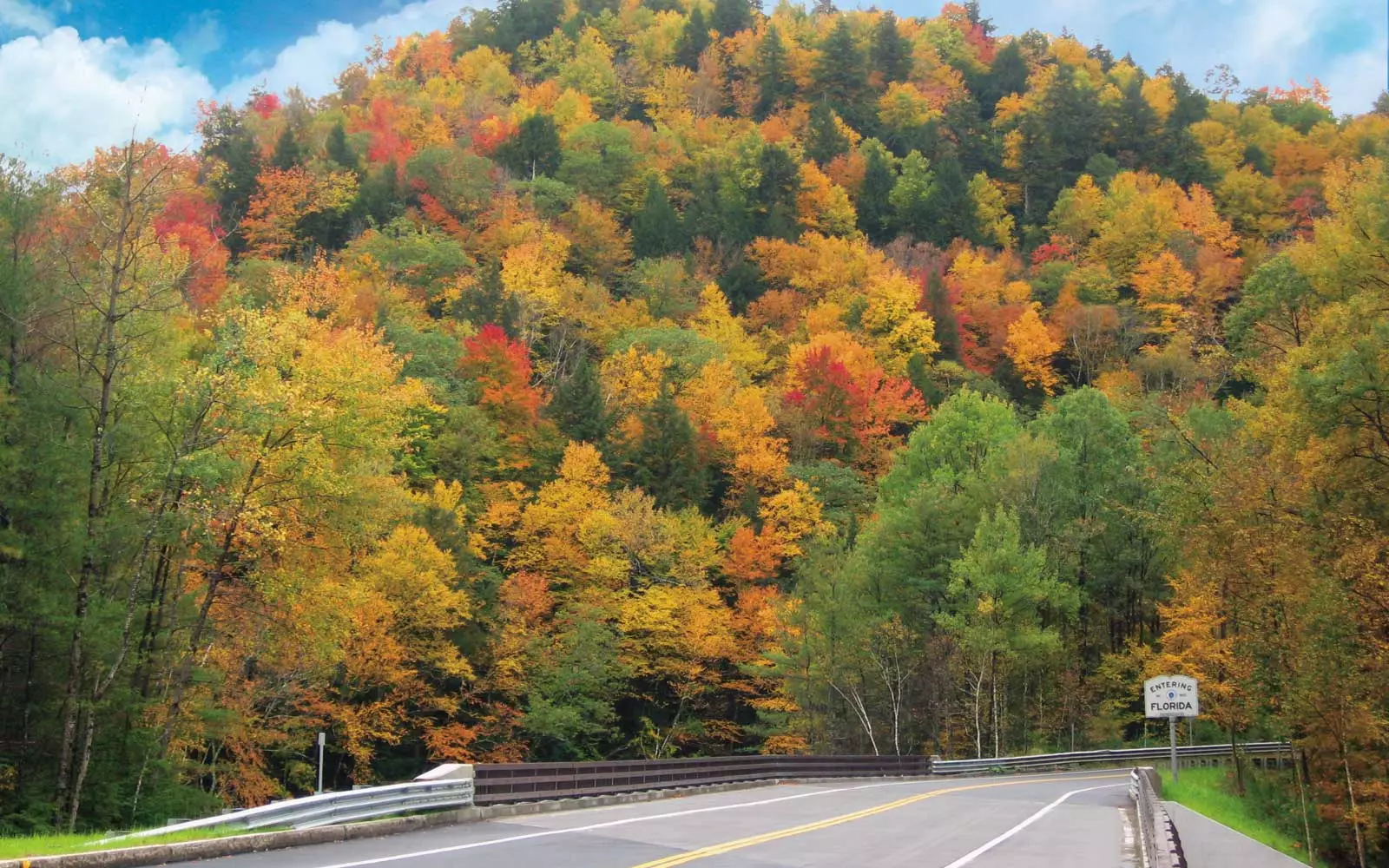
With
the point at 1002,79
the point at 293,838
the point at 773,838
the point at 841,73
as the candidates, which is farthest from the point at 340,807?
the point at 1002,79

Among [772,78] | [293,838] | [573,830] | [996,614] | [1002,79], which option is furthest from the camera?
[1002,79]

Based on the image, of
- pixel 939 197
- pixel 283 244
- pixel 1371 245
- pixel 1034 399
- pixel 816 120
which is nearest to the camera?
pixel 1371 245

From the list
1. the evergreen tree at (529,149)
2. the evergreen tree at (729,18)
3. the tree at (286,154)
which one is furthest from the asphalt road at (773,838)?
the evergreen tree at (729,18)

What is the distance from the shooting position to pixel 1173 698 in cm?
2975

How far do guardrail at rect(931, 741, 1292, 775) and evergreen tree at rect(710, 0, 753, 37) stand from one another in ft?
412

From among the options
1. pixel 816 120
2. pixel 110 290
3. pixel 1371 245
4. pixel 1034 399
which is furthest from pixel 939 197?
pixel 110 290

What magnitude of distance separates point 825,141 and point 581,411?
66.2 metres

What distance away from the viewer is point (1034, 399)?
8400 centimetres

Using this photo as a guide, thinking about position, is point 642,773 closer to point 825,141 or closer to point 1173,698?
point 1173,698

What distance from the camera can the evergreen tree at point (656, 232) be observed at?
10056cm

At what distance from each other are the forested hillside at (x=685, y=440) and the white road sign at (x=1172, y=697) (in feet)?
6.92

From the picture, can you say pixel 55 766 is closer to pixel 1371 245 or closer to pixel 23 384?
pixel 23 384

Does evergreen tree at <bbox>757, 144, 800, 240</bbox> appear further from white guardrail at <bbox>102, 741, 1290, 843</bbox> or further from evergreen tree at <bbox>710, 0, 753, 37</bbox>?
white guardrail at <bbox>102, 741, 1290, 843</bbox>

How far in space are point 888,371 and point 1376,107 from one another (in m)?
81.0
